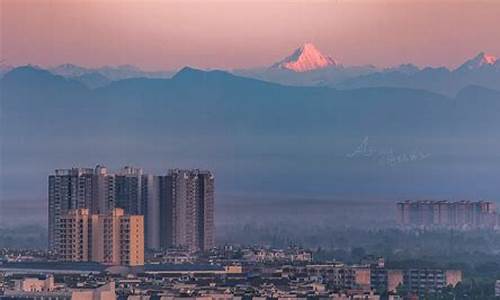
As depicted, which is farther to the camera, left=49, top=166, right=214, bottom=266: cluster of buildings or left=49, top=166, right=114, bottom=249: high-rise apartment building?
left=49, top=166, right=114, bottom=249: high-rise apartment building

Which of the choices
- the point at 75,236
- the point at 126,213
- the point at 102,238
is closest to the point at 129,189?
the point at 126,213

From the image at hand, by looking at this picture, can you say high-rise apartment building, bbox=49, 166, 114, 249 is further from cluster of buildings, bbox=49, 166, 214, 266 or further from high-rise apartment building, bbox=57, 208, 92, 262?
high-rise apartment building, bbox=57, 208, 92, 262

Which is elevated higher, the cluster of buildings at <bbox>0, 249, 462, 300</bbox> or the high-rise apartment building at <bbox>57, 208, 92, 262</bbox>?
the high-rise apartment building at <bbox>57, 208, 92, 262</bbox>

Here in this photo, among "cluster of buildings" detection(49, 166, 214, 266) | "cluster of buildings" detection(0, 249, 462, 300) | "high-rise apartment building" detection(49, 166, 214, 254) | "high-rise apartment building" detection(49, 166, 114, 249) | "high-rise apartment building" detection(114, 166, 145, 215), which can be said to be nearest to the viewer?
"cluster of buildings" detection(0, 249, 462, 300)

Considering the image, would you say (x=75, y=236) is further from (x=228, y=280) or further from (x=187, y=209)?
(x=228, y=280)

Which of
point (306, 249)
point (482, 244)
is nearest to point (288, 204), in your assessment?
point (306, 249)

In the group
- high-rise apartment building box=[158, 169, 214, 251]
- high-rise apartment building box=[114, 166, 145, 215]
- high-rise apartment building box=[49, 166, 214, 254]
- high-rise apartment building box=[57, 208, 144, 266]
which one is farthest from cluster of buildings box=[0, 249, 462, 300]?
high-rise apartment building box=[114, 166, 145, 215]

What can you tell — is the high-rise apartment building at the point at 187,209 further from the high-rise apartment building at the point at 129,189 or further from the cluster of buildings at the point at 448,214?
the cluster of buildings at the point at 448,214

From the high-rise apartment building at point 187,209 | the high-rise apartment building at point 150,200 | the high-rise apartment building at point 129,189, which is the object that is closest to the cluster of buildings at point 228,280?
the high-rise apartment building at point 187,209
